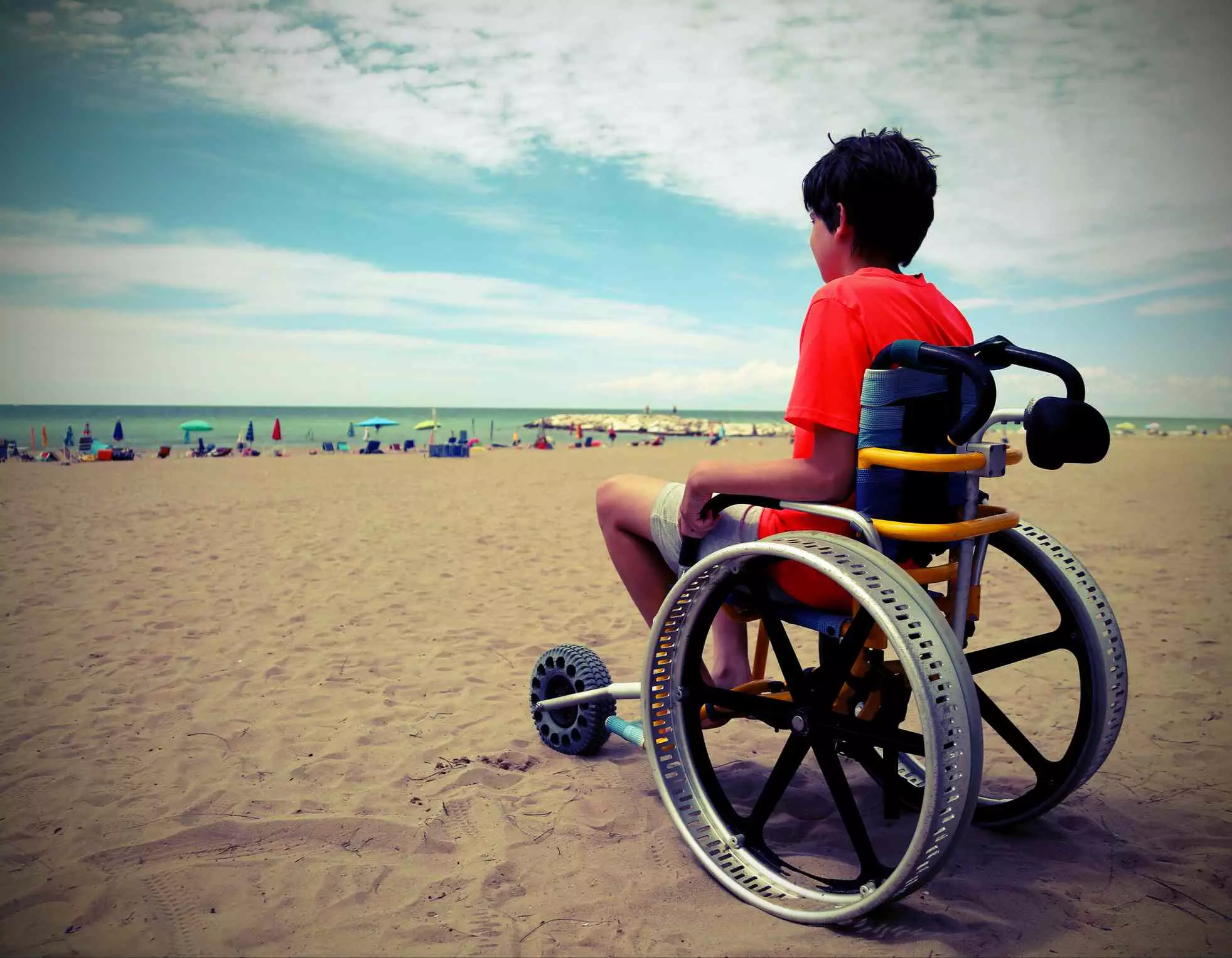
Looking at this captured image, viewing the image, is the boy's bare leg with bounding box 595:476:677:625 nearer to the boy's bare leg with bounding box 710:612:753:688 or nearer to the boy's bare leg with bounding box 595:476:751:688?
the boy's bare leg with bounding box 595:476:751:688

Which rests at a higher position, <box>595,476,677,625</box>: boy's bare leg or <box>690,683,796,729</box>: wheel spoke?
<box>595,476,677,625</box>: boy's bare leg

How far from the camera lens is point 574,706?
126 inches

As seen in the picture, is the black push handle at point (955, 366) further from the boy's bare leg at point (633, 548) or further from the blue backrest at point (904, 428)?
the boy's bare leg at point (633, 548)

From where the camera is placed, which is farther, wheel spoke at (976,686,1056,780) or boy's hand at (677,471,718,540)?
wheel spoke at (976,686,1056,780)

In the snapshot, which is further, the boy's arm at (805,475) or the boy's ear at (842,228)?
the boy's ear at (842,228)

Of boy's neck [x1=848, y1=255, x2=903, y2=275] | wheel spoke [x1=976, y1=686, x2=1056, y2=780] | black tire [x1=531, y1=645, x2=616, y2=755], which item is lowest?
black tire [x1=531, y1=645, x2=616, y2=755]

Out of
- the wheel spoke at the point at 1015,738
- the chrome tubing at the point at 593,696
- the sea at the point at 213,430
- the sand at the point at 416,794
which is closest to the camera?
the sand at the point at 416,794

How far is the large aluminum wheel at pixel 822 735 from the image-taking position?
1657 mm

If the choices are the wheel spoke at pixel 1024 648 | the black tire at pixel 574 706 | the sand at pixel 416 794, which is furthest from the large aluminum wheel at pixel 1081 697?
the black tire at pixel 574 706

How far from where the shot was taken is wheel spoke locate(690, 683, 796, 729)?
208cm

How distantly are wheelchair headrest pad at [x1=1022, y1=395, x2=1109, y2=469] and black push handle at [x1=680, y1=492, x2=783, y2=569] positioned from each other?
0.63 m

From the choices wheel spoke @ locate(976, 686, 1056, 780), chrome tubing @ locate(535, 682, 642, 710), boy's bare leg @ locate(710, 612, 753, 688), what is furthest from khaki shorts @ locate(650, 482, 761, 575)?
wheel spoke @ locate(976, 686, 1056, 780)

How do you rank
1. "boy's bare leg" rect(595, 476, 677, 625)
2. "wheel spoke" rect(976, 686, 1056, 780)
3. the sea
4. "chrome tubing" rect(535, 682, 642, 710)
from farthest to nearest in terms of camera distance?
the sea < "chrome tubing" rect(535, 682, 642, 710) < "boy's bare leg" rect(595, 476, 677, 625) < "wheel spoke" rect(976, 686, 1056, 780)

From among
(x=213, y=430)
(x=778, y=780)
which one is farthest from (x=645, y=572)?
(x=213, y=430)
